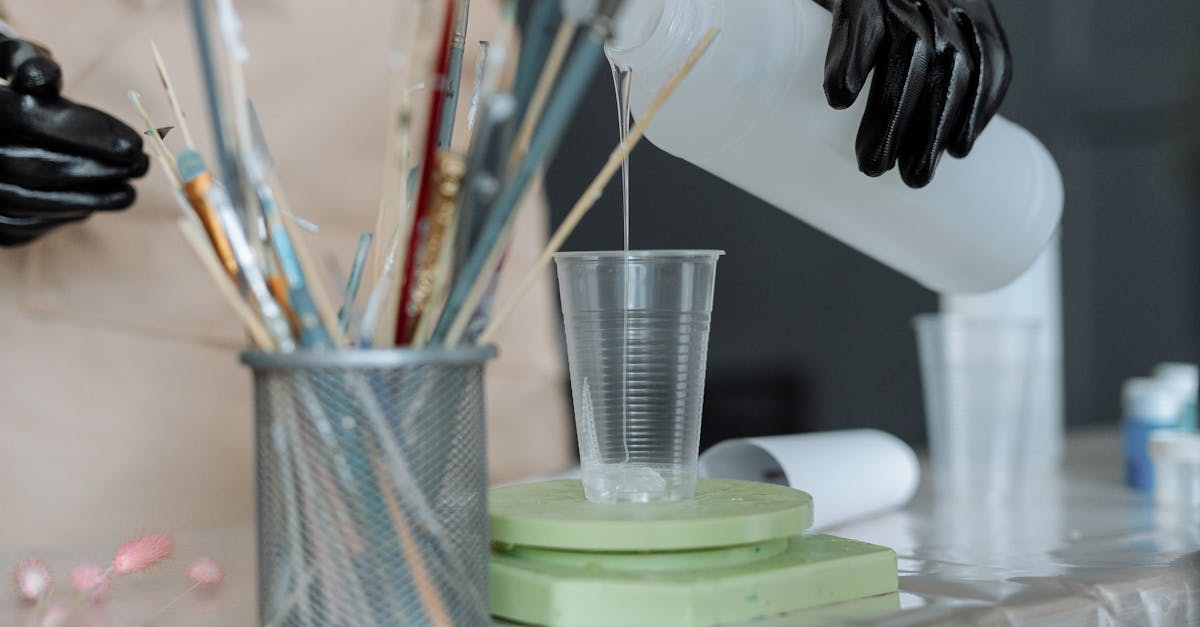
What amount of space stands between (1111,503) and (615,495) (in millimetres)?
664

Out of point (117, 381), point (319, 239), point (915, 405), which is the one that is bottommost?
point (915, 405)

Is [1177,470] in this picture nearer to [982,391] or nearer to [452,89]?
[982,391]

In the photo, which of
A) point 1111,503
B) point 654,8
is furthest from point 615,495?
point 1111,503

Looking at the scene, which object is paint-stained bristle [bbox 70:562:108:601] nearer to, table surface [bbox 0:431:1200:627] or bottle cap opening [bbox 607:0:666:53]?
table surface [bbox 0:431:1200:627]

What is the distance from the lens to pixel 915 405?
9.45 feet

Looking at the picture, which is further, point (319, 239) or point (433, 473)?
point (319, 239)

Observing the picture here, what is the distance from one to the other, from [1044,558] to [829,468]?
0.71ft

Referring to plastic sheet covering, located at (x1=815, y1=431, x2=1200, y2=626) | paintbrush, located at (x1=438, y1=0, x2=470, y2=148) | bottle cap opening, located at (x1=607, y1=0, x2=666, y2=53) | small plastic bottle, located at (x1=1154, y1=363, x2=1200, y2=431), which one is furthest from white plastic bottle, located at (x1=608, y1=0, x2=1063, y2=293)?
small plastic bottle, located at (x1=1154, y1=363, x2=1200, y2=431)

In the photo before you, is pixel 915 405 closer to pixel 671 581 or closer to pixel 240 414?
pixel 240 414

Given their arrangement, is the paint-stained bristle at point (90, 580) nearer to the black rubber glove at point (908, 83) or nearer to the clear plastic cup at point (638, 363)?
the clear plastic cup at point (638, 363)

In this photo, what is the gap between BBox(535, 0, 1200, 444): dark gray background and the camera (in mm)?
2668

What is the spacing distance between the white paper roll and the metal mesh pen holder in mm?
486

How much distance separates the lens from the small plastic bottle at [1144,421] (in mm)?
1223

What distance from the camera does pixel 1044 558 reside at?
813 millimetres
